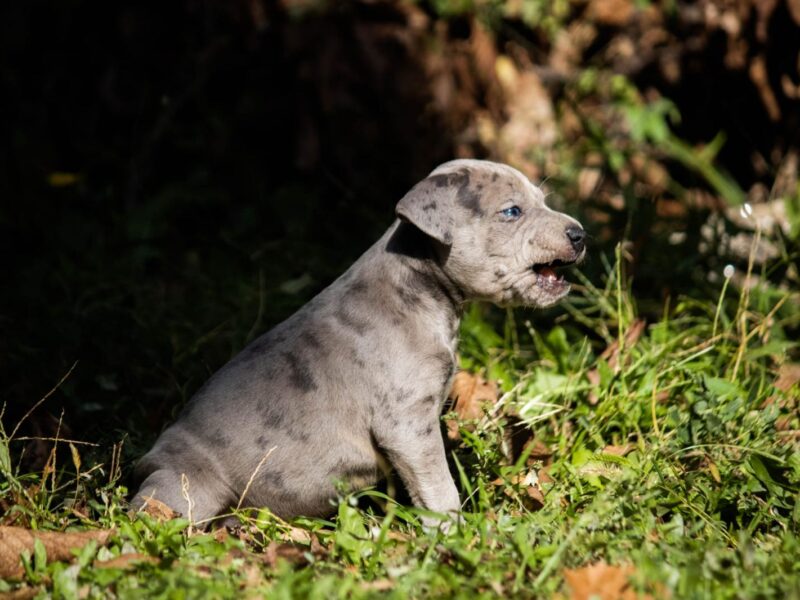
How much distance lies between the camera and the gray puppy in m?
4.62

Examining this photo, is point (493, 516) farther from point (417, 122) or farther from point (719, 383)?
point (417, 122)

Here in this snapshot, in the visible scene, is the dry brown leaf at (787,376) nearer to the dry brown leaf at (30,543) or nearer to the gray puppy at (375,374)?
the gray puppy at (375,374)

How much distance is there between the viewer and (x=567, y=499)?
16.2ft

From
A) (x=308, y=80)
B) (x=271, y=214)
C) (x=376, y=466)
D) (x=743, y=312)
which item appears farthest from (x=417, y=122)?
(x=376, y=466)

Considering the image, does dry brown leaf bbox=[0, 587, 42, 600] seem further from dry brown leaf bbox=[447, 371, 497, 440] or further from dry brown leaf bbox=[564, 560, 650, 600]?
dry brown leaf bbox=[447, 371, 497, 440]

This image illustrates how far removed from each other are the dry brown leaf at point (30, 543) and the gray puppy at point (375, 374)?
0.36m

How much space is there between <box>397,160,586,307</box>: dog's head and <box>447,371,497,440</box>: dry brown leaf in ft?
2.90

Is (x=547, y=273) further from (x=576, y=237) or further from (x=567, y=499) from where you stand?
(x=567, y=499)

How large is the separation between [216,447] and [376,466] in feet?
2.62

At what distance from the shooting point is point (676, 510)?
4.64 meters

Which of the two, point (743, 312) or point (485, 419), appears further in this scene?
point (743, 312)

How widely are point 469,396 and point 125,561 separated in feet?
8.31

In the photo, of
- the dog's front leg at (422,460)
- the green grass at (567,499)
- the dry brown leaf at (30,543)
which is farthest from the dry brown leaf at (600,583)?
the dry brown leaf at (30,543)

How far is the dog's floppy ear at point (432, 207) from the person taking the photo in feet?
15.0
